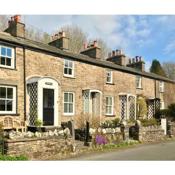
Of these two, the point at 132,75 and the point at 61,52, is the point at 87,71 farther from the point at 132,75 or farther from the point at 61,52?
the point at 132,75

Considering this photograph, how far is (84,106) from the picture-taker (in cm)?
2236

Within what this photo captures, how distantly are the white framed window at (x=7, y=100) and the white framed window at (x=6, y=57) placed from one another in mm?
1285

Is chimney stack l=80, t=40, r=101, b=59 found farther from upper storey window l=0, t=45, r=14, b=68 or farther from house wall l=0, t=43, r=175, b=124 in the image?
upper storey window l=0, t=45, r=14, b=68

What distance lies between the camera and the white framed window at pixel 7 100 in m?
16.8

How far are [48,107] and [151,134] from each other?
691 centimetres

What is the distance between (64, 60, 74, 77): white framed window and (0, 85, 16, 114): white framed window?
470 centimetres

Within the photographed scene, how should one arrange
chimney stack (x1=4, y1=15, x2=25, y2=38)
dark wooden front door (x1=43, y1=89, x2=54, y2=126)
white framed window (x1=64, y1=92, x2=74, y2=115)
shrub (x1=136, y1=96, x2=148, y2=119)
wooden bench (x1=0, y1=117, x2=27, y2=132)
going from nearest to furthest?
wooden bench (x1=0, y1=117, x2=27, y2=132) → dark wooden front door (x1=43, y1=89, x2=54, y2=126) → chimney stack (x1=4, y1=15, x2=25, y2=38) → white framed window (x1=64, y1=92, x2=74, y2=115) → shrub (x1=136, y1=96, x2=148, y2=119)

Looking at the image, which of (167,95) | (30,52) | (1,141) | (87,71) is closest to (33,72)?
(30,52)

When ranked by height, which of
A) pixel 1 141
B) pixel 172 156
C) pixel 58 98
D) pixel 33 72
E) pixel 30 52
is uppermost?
pixel 30 52

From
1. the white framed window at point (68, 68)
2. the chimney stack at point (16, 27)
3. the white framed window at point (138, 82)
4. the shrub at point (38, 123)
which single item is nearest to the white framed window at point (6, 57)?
the chimney stack at point (16, 27)

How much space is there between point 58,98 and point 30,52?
3.45m

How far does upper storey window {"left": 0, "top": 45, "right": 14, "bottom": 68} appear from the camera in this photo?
17.0 metres

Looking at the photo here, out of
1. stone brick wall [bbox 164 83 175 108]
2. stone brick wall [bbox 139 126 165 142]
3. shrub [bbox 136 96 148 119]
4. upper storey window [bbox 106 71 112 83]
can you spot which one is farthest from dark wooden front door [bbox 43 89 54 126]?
stone brick wall [bbox 164 83 175 108]

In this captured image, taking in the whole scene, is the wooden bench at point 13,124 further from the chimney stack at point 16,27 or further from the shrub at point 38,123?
the chimney stack at point 16,27
